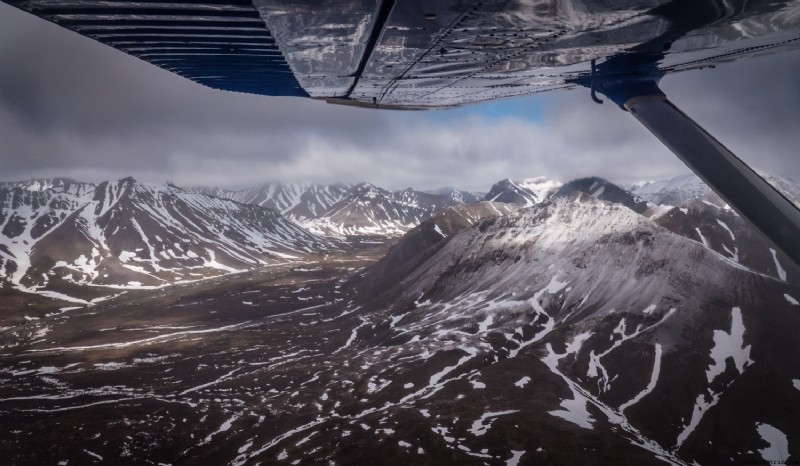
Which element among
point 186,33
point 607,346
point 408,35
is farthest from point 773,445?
point 186,33

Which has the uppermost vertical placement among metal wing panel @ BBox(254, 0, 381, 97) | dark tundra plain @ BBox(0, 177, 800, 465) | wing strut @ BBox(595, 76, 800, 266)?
metal wing panel @ BBox(254, 0, 381, 97)

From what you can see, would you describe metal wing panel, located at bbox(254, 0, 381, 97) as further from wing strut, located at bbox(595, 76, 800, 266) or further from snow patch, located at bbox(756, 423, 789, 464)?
snow patch, located at bbox(756, 423, 789, 464)

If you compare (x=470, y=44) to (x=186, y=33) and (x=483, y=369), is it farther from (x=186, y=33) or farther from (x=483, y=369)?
(x=483, y=369)

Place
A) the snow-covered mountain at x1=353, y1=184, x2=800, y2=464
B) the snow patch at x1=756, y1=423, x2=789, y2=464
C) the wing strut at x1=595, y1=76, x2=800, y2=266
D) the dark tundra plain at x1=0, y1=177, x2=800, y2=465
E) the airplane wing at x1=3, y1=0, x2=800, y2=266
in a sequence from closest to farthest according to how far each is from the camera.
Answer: the airplane wing at x1=3, y1=0, x2=800, y2=266 < the wing strut at x1=595, y1=76, x2=800, y2=266 < the snow patch at x1=756, y1=423, x2=789, y2=464 < the dark tundra plain at x1=0, y1=177, x2=800, y2=465 < the snow-covered mountain at x1=353, y1=184, x2=800, y2=464

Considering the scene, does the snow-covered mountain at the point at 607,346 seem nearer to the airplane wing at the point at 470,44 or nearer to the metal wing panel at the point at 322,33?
the airplane wing at the point at 470,44

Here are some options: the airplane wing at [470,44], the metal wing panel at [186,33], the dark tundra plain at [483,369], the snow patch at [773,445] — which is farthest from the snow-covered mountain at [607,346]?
the metal wing panel at [186,33]

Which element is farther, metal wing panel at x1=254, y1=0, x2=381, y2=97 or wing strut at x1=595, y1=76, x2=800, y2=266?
wing strut at x1=595, y1=76, x2=800, y2=266

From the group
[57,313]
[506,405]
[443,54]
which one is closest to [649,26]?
[443,54]

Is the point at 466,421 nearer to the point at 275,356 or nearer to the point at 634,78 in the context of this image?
the point at 275,356

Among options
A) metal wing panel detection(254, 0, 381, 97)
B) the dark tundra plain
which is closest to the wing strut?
metal wing panel detection(254, 0, 381, 97)

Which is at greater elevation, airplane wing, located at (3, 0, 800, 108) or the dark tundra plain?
airplane wing, located at (3, 0, 800, 108)

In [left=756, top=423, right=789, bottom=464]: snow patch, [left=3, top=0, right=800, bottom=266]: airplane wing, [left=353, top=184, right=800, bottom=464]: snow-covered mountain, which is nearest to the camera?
[left=3, top=0, right=800, bottom=266]: airplane wing
